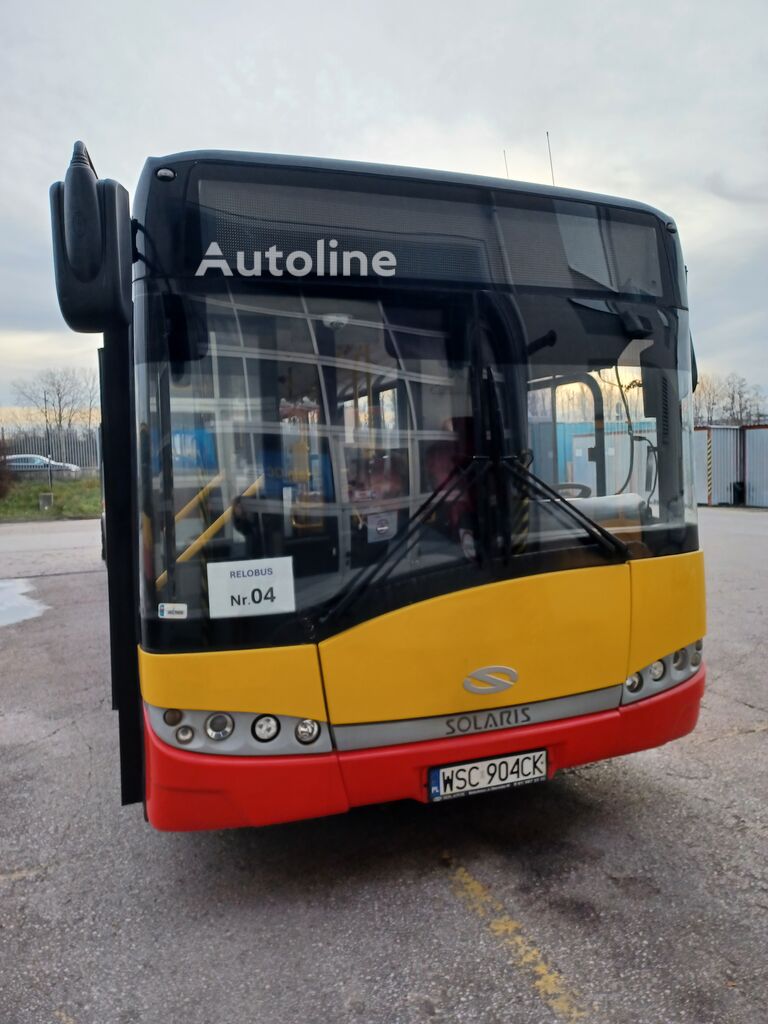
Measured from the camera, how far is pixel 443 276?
3.22 metres

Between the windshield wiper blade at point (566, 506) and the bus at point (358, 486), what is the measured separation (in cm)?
1

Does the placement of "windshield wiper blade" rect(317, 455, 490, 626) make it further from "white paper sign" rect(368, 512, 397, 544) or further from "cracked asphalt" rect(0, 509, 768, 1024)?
"cracked asphalt" rect(0, 509, 768, 1024)

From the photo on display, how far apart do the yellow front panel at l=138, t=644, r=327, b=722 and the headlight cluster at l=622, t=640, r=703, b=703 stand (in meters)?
1.38

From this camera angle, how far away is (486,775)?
3.24 metres

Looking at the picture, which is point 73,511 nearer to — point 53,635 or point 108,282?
point 53,635

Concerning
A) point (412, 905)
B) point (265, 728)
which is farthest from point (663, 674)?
point (265, 728)


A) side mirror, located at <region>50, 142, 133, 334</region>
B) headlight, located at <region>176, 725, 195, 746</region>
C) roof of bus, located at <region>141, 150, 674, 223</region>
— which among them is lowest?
headlight, located at <region>176, 725, 195, 746</region>

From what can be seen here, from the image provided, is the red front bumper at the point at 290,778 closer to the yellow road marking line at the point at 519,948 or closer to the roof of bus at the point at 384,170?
the yellow road marking line at the point at 519,948

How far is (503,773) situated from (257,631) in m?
1.18

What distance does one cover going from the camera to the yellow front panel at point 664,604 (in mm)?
3445

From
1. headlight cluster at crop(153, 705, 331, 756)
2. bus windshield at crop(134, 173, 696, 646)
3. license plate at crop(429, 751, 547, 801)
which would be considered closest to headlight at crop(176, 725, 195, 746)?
headlight cluster at crop(153, 705, 331, 756)

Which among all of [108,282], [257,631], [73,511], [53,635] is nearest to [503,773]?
[257,631]

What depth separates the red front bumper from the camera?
298cm

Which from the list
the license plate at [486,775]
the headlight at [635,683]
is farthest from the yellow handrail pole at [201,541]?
the headlight at [635,683]
